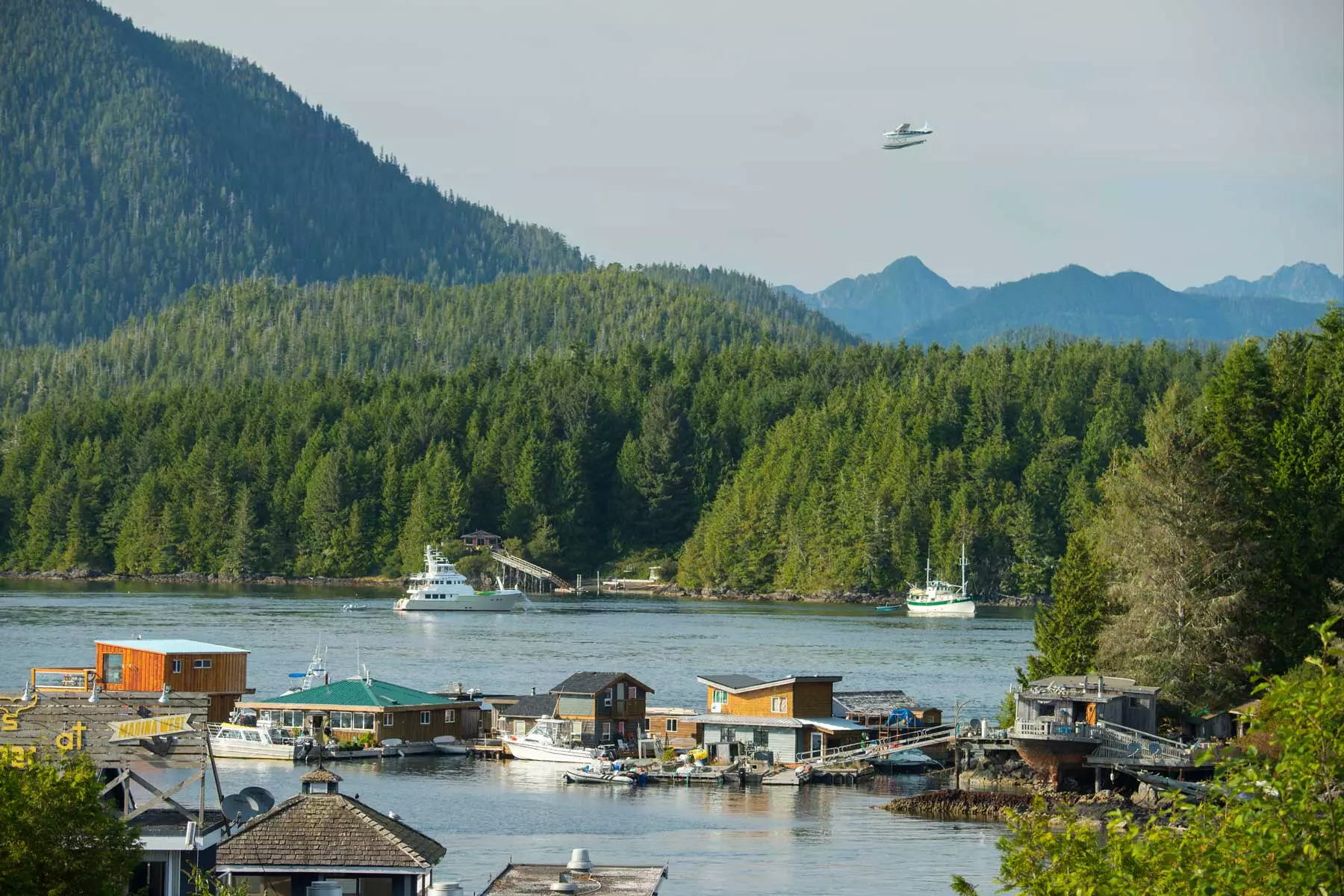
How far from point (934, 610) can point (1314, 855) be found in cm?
13833

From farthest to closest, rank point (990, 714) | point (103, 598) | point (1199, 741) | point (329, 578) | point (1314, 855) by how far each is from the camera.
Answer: point (329, 578), point (103, 598), point (990, 714), point (1199, 741), point (1314, 855)

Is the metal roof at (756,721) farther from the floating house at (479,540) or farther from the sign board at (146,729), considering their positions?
the floating house at (479,540)

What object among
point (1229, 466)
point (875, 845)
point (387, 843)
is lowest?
point (875, 845)

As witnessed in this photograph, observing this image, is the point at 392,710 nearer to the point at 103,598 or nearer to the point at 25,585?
the point at 103,598

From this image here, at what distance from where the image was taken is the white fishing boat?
152 meters

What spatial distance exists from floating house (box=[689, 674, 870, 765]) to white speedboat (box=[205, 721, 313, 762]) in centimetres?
1379

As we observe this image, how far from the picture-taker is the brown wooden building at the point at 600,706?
216ft

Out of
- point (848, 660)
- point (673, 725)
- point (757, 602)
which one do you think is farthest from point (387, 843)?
point (757, 602)

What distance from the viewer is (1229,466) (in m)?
63.6

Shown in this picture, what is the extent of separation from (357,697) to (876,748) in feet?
61.6

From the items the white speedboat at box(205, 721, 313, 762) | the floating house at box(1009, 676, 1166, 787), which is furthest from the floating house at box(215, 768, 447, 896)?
the white speedboat at box(205, 721, 313, 762)

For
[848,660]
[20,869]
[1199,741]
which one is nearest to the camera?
[20,869]

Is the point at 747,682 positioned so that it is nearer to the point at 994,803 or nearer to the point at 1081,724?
the point at 1081,724

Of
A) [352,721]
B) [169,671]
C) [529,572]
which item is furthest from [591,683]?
[529,572]
